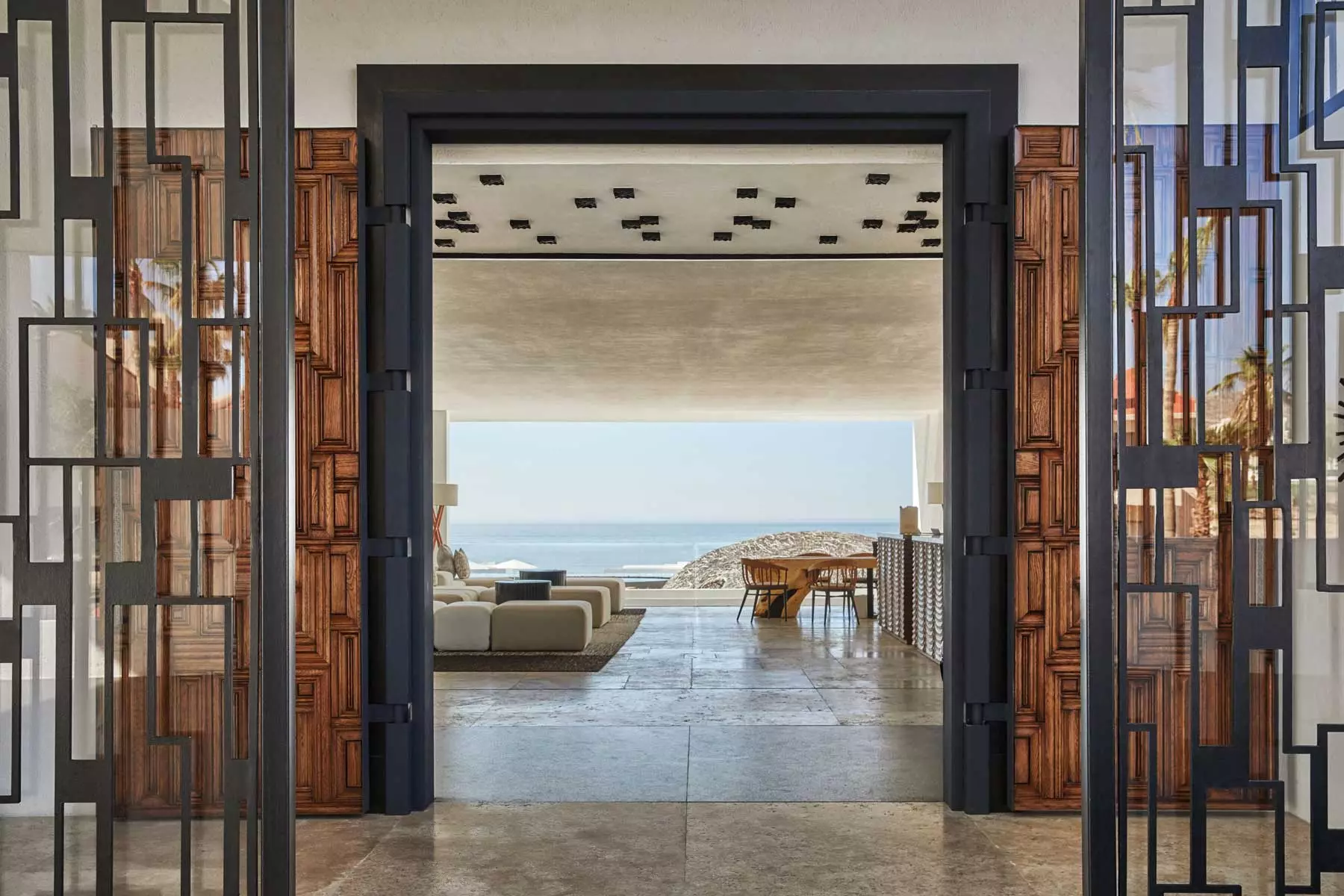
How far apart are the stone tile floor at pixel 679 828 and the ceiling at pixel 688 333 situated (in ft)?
10.8

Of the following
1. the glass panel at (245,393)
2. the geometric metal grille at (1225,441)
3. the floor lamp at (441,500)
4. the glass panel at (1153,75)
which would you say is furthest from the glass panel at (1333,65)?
the floor lamp at (441,500)

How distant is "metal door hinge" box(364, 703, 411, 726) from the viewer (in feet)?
12.5

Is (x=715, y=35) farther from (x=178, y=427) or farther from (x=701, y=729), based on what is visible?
(x=701, y=729)

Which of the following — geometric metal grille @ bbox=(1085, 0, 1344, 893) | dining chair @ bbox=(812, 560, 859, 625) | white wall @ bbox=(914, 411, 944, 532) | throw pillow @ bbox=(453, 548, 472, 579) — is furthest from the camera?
white wall @ bbox=(914, 411, 944, 532)

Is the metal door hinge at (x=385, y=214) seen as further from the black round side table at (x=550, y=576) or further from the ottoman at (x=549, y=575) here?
the ottoman at (x=549, y=575)

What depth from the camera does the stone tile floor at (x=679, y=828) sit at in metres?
2.36

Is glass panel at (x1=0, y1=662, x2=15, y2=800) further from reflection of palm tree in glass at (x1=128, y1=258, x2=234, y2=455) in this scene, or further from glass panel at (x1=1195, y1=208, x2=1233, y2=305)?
glass panel at (x1=1195, y1=208, x2=1233, y2=305)

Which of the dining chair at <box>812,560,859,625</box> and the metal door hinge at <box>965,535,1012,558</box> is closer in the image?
the metal door hinge at <box>965,535,1012,558</box>

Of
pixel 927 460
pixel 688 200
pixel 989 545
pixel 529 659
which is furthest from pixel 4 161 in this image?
pixel 927 460

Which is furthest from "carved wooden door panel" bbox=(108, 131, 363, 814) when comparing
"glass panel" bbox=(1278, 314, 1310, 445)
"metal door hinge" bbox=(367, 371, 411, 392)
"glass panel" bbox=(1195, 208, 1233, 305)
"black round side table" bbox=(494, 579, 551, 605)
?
"black round side table" bbox=(494, 579, 551, 605)

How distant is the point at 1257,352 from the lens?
90.4 inches

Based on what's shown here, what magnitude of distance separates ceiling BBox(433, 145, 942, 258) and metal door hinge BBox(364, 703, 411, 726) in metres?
2.06

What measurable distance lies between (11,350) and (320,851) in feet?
5.89

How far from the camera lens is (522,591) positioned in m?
9.90
